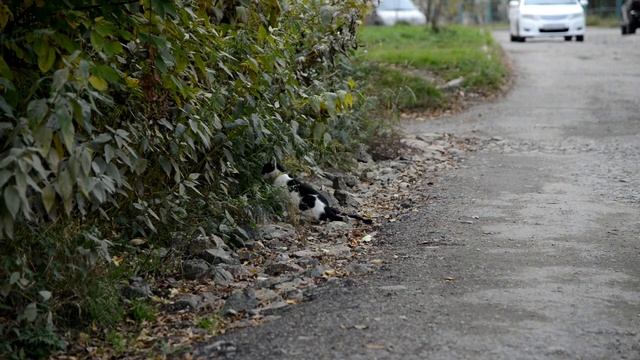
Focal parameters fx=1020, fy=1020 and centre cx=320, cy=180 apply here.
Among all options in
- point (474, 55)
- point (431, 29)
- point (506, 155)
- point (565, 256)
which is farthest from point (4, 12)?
point (431, 29)

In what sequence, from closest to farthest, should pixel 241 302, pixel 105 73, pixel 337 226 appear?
pixel 105 73
pixel 241 302
pixel 337 226

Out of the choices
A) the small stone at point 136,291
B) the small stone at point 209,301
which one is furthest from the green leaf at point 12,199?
the small stone at point 209,301

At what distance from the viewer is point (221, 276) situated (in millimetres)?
6547

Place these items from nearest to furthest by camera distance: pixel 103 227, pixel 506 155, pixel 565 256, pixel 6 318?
pixel 6 318, pixel 103 227, pixel 565 256, pixel 506 155

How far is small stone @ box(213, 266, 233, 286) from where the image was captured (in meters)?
6.50

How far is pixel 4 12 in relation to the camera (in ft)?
16.5

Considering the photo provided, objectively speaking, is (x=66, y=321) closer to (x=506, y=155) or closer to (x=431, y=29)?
(x=506, y=155)

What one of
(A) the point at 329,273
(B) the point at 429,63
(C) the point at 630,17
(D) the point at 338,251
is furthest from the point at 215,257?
(C) the point at 630,17

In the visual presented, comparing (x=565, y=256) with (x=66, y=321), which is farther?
(x=565, y=256)

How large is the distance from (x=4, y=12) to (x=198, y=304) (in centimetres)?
206

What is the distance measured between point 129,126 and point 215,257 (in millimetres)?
1048

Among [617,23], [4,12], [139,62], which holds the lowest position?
[617,23]

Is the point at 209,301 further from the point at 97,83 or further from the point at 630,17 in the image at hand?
the point at 630,17

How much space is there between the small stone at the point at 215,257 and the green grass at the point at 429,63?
6.07 m
